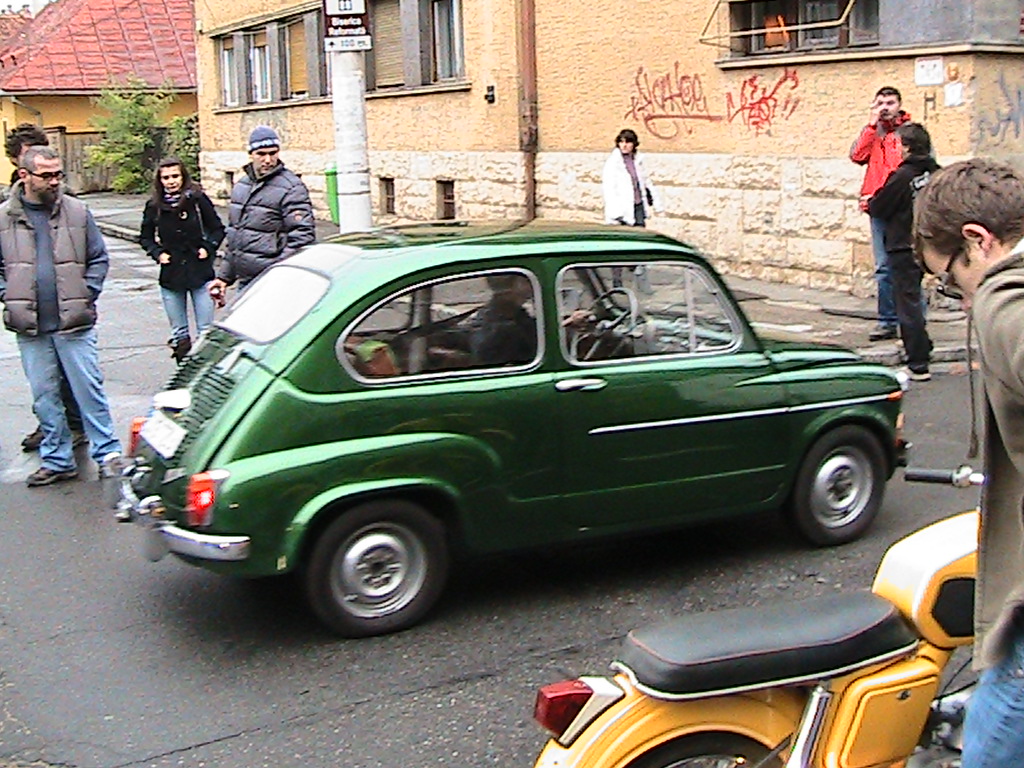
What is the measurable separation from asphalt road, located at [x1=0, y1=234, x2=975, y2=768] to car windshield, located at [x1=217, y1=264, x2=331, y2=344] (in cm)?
111

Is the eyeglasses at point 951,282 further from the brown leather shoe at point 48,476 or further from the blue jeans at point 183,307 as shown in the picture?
the blue jeans at point 183,307

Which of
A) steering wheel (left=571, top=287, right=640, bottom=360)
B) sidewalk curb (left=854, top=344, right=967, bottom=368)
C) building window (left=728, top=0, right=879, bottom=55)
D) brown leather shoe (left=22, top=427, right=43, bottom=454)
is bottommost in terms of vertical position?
brown leather shoe (left=22, top=427, right=43, bottom=454)

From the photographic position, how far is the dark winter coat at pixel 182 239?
32.0 ft

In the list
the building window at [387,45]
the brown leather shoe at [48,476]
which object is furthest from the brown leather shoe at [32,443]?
the building window at [387,45]

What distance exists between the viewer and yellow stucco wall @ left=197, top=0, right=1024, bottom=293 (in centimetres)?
1279

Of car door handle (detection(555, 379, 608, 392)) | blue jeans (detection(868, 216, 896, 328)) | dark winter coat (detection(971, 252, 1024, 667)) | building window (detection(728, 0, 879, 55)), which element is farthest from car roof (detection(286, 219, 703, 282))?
building window (detection(728, 0, 879, 55))

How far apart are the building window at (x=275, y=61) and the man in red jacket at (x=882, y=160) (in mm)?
14186

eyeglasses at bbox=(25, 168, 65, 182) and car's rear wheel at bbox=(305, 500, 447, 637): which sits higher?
eyeglasses at bbox=(25, 168, 65, 182)

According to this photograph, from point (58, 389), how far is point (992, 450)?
21.4ft

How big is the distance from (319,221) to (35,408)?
16515 mm

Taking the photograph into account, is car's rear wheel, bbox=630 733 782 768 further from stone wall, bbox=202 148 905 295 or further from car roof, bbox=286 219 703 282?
stone wall, bbox=202 148 905 295

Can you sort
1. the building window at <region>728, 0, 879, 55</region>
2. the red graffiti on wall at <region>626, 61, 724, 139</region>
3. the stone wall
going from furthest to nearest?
1. the red graffiti on wall at <region>626, 61, 724, 139</region>
2. the stone wall
3. the building window at <region>728, 0, 879, 55</region>

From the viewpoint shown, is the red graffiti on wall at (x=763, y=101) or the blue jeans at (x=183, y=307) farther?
the red graffiti on wall at (x=763, y=101)

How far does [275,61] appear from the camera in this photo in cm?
2588
